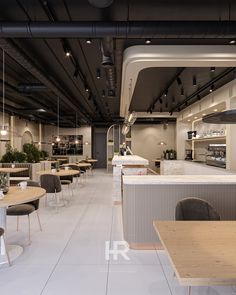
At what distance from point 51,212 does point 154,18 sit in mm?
4495

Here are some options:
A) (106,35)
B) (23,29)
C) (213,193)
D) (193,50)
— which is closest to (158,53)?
(193,50)

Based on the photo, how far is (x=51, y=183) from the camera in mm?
5754

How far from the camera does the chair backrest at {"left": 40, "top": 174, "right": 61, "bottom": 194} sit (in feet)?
18.8

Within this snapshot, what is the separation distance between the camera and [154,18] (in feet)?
12.2

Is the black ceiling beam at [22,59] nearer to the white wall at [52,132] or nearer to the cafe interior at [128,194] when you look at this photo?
the cafe interior at [128,194]

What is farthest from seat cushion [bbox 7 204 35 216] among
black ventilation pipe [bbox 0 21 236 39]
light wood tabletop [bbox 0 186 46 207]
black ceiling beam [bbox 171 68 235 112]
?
black ceiling beam [bbox 171 68 235 112]

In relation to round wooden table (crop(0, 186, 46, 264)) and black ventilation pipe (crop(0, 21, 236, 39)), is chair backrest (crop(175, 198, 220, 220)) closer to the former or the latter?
round wooden table (crop(0, 186, 46, 264))

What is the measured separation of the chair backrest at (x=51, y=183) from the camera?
18.8ft

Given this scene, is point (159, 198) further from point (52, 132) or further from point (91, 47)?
point (52, 132)

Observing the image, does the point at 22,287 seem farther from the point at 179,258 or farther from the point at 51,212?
the point at 51,212

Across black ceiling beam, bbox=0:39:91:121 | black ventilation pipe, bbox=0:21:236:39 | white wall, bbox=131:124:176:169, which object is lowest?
white wall, bbox=131:124:176:169

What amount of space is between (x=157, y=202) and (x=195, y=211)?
91 centimetres
